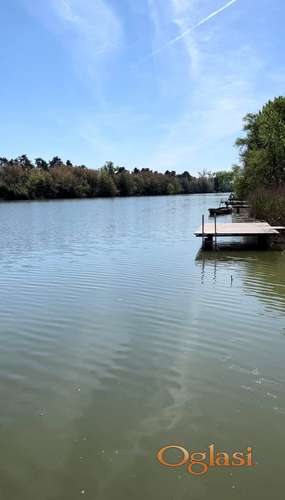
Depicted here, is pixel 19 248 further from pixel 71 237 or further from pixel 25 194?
pixel 25 194

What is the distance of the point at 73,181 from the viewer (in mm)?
100125

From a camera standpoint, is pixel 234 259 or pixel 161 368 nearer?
pixel 161 368

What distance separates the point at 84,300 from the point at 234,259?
733 centimetres

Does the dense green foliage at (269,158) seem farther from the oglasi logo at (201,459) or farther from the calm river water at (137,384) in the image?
the oglasi logo at (201,459)

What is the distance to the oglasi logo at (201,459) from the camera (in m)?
3.69

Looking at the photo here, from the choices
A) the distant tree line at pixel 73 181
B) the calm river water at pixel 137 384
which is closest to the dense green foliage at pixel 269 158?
the calm river water at pixel 137 384

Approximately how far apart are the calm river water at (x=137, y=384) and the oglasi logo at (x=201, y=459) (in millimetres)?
72

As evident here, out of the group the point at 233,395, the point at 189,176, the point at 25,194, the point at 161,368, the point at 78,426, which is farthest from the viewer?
the point at 189,176

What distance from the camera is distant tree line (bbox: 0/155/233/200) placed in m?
88.5

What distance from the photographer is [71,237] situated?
22.1 meters

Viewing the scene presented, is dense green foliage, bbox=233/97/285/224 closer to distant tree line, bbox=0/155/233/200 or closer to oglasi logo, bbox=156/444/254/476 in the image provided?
oglasi logo, bbox=156/444/254/476

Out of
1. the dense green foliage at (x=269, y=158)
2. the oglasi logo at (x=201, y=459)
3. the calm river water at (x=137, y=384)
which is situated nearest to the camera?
the calm river water at (x=137, y=384)

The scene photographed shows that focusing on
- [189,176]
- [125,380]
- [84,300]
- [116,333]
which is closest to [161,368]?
[125,380]

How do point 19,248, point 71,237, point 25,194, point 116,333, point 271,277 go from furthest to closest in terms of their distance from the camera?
point 25,194, point 71,237, point 19,248, point 271,277, point 116,333
